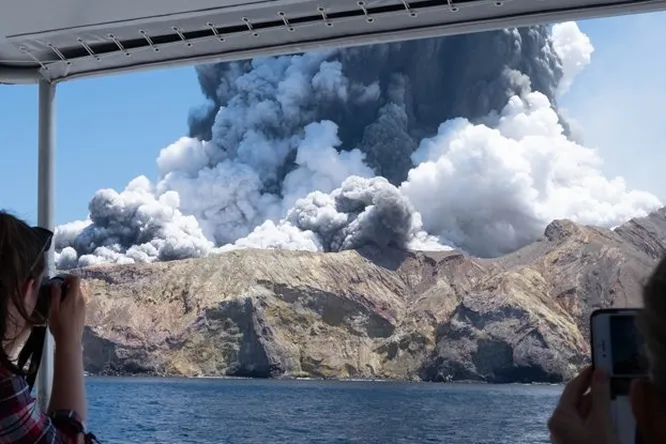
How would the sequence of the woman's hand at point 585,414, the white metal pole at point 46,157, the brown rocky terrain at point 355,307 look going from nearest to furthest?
the woman's hand at point 585,414 < the white metal pole at point 46,157 < the brown rocky terrain at point 355,307

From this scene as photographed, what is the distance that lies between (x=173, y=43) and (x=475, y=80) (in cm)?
3003

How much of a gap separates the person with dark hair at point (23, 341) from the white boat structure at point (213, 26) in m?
Answer: 0.83

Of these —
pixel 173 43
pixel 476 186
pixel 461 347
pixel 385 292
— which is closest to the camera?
pixel 173 43

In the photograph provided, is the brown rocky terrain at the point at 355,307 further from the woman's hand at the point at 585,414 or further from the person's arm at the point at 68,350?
the woman's hand at the point at 585,414

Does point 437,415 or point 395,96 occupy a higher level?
point 395,96

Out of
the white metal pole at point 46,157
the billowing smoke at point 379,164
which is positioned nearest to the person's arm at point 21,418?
the white metal pole at point 46,157

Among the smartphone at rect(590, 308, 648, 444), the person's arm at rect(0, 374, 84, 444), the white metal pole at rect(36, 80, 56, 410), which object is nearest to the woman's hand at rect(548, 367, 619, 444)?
the smartphone at rect(590, 308, 648, 444)

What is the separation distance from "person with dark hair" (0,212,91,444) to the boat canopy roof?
0.98 m

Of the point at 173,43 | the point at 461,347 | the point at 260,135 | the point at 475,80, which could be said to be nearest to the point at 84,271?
the point at 260,135

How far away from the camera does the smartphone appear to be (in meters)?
0.39

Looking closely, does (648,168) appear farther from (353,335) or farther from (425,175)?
(353,335)

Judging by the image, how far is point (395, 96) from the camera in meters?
31.1

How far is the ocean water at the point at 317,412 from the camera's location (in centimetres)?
2597

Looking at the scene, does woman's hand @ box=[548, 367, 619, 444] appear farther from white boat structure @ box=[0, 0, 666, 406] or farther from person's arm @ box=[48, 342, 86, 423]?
white boat structure @ box=[0, 0, 666, 406]
